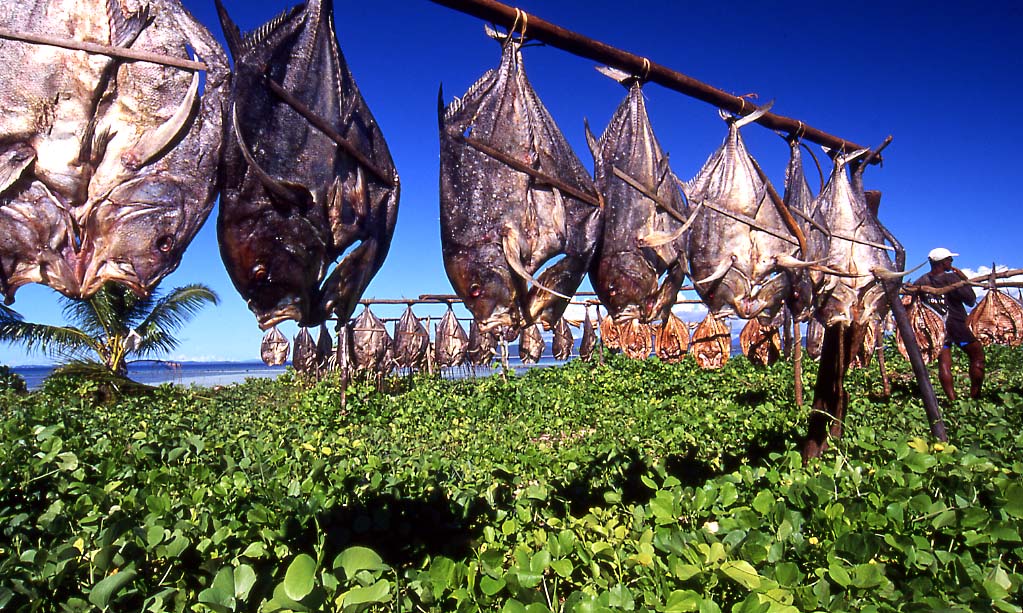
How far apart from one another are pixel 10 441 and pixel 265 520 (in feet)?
6.96

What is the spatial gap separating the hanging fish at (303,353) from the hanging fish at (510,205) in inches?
595

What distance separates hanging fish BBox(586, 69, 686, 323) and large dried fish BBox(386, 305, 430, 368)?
14576mm

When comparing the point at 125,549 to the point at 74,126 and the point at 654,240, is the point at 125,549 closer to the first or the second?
the point at 74,126

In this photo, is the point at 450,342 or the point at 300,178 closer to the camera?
the point at 300,178

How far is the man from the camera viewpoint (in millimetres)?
7934

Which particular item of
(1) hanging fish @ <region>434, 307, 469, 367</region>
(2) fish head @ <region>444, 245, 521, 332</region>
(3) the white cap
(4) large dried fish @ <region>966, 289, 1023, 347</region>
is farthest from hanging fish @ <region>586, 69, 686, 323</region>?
(4) large dried fish @ <region>966, 289, 1023, 347</region>

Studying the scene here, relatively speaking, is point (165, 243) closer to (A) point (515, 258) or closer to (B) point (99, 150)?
(B) point (99, 150)

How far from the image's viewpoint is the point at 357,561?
5.94ft

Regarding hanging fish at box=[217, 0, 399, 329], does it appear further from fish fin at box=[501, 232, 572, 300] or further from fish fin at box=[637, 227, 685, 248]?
fish fin at box=[637, 227, 685, 248]

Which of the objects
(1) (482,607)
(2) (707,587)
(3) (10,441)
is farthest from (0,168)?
(3) (10,441)

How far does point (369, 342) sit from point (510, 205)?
13.6m

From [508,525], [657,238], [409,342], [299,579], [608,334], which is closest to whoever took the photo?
[299,579]

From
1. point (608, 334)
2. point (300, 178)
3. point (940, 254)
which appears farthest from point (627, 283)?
point (608, 334)

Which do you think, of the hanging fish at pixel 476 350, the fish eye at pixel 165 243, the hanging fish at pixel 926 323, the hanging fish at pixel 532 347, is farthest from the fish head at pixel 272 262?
the hanging fish at pixel 532 347
